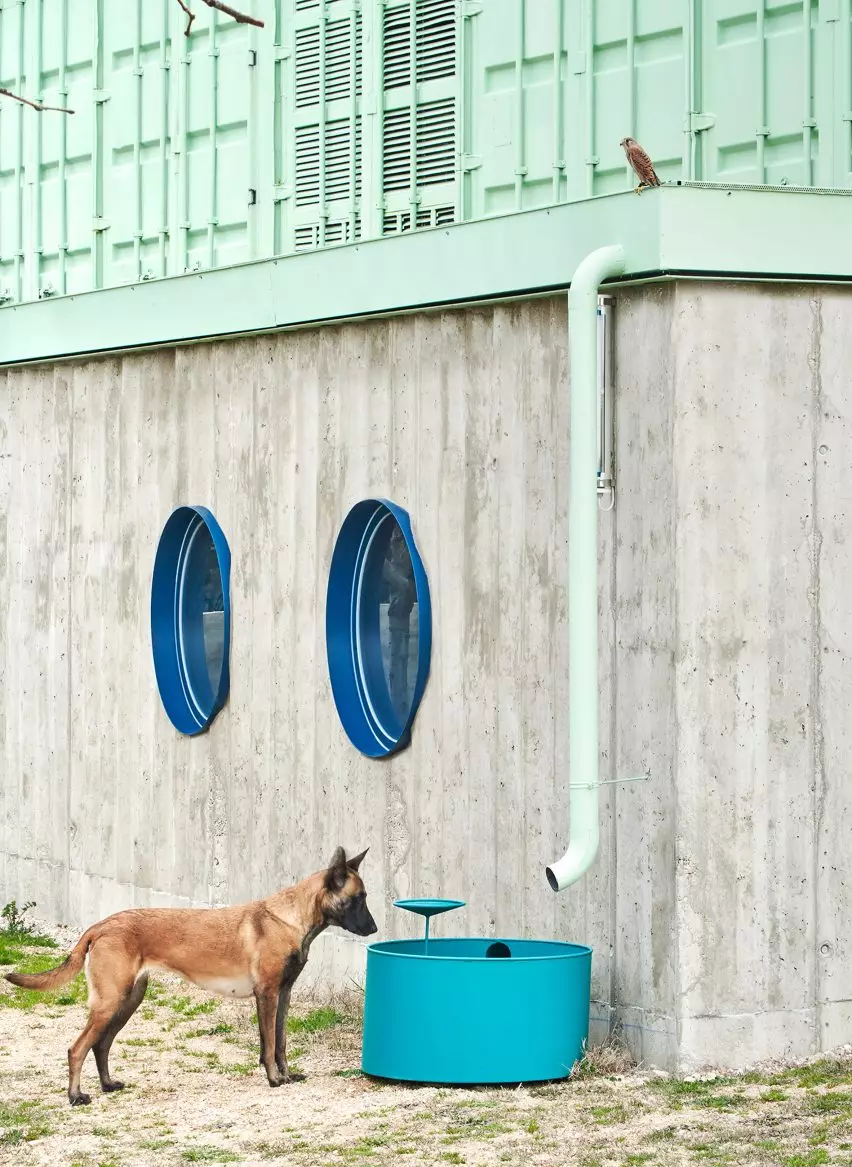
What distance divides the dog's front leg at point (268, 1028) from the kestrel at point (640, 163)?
3780 millimetres

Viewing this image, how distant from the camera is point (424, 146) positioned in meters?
11.5

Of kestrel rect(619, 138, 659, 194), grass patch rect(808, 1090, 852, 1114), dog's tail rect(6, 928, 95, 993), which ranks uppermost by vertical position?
kestrel rect(619, 138, 659, 194)

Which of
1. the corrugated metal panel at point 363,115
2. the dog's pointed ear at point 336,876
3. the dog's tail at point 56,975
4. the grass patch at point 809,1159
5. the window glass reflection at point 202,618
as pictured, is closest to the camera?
the grass patch at point 809,1159

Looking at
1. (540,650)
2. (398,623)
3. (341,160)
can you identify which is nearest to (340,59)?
(341,160)

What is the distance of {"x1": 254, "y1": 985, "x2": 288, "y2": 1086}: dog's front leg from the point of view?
28.9 ft

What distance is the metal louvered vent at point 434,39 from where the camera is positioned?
1134 centimetres

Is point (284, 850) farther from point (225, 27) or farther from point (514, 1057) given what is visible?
point (225, 27)

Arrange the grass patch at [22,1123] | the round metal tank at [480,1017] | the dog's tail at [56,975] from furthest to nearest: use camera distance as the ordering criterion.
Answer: the dog's tail at [56,975] → the round metal tank at [480,1017] → the grass patch at [22,1123]

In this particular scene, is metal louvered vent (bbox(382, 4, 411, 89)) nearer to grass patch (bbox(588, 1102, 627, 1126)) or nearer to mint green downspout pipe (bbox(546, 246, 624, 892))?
mint green downspout pipe (bbox(546, 246, 624, 892))

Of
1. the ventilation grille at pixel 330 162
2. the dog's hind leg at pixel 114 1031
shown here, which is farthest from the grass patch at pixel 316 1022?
the ventilation grille at pixel 330 162

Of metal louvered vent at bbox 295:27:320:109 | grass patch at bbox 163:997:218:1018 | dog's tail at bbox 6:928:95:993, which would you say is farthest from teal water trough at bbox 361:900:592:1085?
metal louvered vent at bbox 295:27:320:109

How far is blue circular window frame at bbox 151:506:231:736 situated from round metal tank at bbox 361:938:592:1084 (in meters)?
3.51

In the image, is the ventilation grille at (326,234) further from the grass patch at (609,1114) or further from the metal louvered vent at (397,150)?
the grass patch at (609,1114)

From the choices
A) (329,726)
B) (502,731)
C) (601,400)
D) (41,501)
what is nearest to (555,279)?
(601,400)
